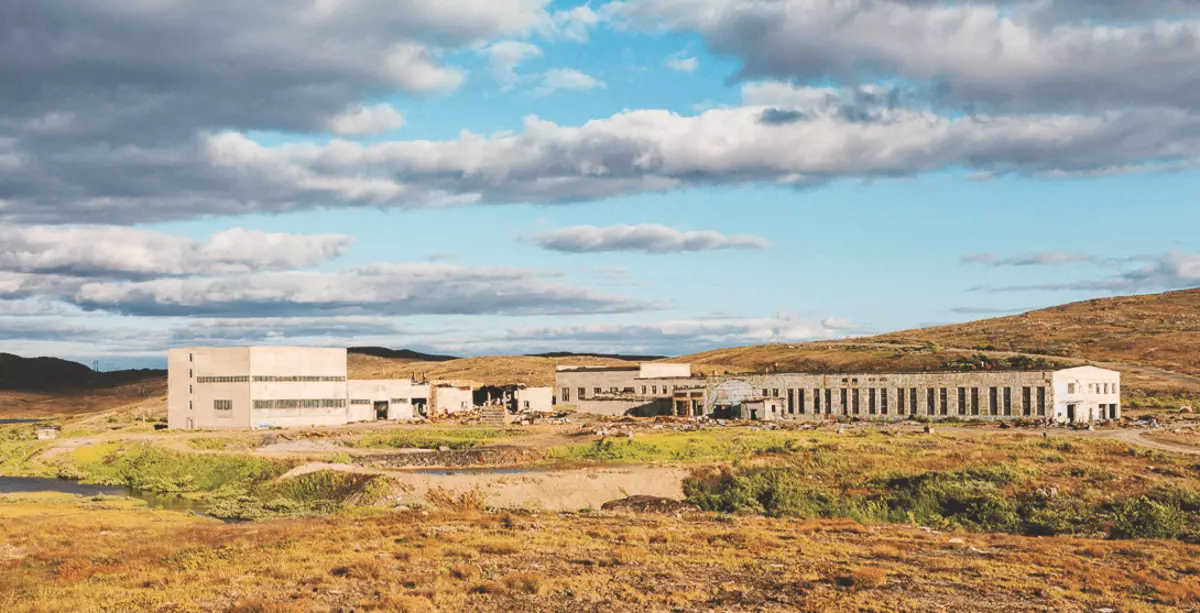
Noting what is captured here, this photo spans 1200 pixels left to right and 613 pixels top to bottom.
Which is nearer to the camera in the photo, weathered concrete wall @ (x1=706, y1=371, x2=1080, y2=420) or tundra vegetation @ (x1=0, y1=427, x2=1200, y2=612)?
tundra vegetation @ (x1=0, y1=427, x2=1200, y2=612)

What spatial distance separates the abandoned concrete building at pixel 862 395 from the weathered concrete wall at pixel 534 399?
18.3 ft

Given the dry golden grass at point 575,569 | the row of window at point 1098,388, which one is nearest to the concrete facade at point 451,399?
the row of window at point 1098,388

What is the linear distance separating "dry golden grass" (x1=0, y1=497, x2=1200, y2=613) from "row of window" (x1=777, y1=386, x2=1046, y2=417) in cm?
6499

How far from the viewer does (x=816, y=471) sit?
5862cm

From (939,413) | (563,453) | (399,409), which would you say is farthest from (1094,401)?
(399,409)

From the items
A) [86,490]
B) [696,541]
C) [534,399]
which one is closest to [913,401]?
[534,399]

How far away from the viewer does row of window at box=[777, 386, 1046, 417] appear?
101 m

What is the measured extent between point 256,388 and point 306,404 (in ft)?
21.1

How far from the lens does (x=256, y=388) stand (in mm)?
106562

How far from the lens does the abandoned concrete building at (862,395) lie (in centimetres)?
10181

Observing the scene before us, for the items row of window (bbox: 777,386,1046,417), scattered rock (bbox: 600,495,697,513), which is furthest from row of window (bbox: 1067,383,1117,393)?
scattered rock (bbox: 600,495,697,513)

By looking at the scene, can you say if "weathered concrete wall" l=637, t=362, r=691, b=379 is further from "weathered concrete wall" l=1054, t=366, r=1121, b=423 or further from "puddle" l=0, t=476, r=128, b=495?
"puddle" l=0, t=476, r=128, b=495

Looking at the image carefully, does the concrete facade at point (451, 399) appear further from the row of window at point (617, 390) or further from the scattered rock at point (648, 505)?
the scattered rock at point (648, 505)

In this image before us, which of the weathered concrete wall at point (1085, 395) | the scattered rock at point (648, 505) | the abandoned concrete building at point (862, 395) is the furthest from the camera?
the abandoned concrete building at point (862, 395)
